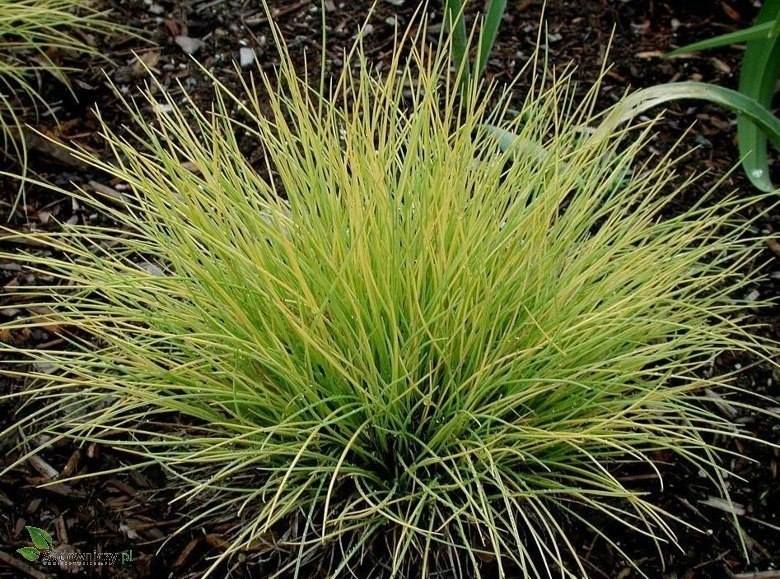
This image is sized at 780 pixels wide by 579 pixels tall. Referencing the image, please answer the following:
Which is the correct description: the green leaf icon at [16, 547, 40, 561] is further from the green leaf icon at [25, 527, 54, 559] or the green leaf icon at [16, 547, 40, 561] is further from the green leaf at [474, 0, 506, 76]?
the green leaf at [474, 0, 506, 76]

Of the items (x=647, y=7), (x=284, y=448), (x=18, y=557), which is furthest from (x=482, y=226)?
(x=647, y=7)

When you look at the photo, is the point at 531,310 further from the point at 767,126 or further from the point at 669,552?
the point at 767,126

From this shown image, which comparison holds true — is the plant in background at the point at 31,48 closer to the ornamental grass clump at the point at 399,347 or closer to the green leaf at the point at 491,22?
the ornamental grass clump at the point at 399,347
